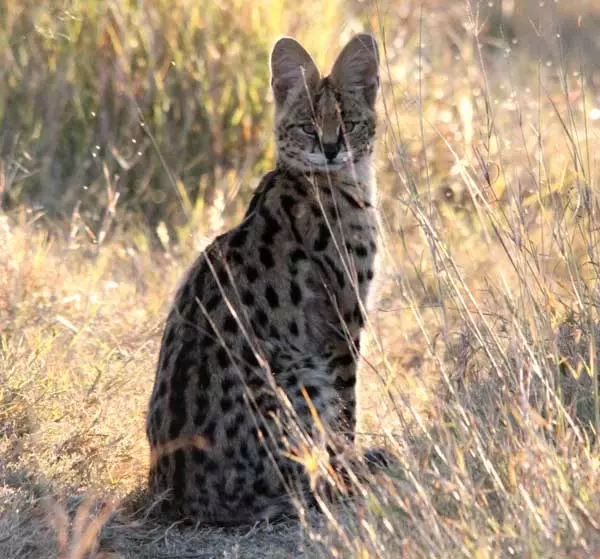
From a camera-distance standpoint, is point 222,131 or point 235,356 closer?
point 235,356

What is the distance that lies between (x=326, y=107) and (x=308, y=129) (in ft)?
0.33

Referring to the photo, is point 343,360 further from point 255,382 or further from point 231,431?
point 231,431

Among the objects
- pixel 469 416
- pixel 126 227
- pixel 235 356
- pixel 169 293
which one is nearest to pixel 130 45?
pixel 126 227

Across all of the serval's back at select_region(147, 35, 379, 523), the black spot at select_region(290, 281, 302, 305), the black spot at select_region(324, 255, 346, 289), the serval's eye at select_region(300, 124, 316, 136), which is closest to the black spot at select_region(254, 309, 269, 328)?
the serval's back at select_region(147, 35, 379, 523)

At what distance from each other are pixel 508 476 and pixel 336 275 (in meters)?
1.53

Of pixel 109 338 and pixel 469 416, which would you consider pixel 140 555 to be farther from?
pixel 109 338

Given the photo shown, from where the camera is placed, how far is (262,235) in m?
4.95

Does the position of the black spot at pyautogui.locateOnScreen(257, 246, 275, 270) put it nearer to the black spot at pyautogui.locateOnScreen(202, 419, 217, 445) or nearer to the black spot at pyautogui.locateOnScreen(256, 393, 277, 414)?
the black spot at pyautogui.locateOnScreen(256, 393, 277, 414)

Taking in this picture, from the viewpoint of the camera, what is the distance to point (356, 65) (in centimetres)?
546

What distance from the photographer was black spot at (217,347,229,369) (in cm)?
461

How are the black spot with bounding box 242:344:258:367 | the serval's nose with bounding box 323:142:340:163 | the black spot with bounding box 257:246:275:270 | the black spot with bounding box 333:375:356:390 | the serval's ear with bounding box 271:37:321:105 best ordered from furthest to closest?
1. the serval's ear with bounding box 271:37:321:105
2. the serval's nose with bounding box 323:142:340:163
3. the black spot with bounding box 333:375:356:390
4. the black spot with bounding box 257:246:275:270
5. the black spot with bounding box 242:344:258:367

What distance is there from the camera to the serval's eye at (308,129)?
209 inches

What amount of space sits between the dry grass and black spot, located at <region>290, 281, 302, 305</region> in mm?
338

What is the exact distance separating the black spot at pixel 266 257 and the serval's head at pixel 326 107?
0.50 metres
